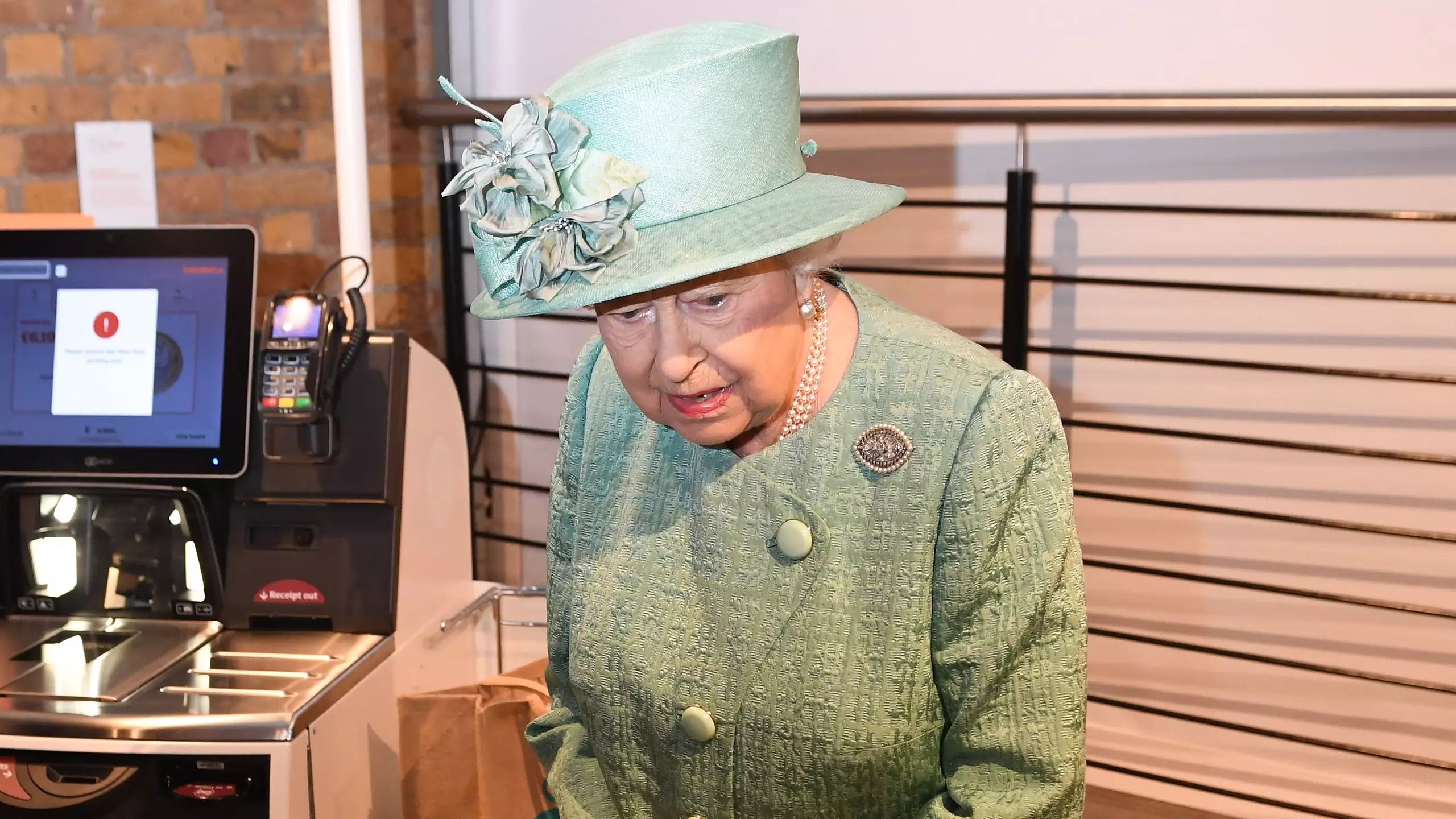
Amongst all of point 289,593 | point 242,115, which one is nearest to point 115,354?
point 289,593

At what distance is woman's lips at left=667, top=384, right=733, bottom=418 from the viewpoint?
112 cm

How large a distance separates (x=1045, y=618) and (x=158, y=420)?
1329mm

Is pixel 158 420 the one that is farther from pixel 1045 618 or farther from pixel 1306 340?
pixel 1306 340

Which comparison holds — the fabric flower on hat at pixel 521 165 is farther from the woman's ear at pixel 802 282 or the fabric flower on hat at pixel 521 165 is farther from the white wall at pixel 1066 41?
the white wall at pixel 1066 41

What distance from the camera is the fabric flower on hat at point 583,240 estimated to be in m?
1.05

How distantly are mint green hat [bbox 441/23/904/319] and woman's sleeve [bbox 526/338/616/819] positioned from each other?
300 millimetres

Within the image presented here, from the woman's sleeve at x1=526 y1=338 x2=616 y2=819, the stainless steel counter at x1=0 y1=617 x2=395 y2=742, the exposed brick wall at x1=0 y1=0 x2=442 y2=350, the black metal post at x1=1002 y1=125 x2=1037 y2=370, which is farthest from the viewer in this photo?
the black metal post at x1=1002 y1=125 x2=1037 y2=370

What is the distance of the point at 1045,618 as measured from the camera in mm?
1122

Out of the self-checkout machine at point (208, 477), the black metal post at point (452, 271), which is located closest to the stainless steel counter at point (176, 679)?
the self-checkout machine at point (208, 477)

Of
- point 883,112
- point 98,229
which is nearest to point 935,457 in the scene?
point 98,229

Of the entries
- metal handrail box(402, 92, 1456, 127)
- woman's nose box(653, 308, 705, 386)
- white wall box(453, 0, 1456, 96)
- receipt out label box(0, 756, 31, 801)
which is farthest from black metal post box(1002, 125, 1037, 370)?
receipt out label box(0, 756, 31, 801)

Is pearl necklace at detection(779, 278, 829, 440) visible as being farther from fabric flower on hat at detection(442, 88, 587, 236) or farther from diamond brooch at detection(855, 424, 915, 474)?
fabric flower on hat at detection(442, 88, 587, 236)

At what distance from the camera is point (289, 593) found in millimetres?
1822

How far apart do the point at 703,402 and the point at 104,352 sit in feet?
3.76
